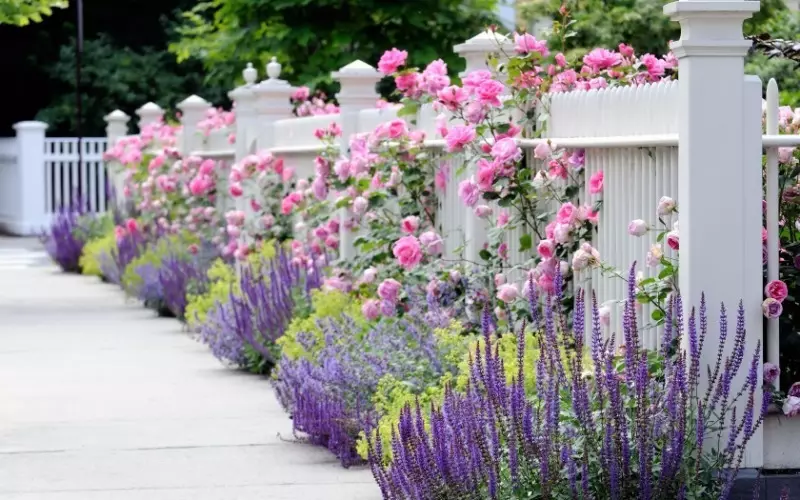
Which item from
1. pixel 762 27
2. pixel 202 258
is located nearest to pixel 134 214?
pixel 202 258

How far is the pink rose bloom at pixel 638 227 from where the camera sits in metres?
5.51

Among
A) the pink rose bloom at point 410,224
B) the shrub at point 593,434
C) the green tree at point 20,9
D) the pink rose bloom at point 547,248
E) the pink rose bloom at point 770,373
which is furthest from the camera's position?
the green tree at point 20,9

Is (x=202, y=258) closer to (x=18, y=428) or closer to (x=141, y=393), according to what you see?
(x=141, y=393)

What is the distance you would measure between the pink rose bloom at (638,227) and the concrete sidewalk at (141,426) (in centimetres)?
142

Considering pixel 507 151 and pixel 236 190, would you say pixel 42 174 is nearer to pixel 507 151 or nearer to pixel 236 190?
pixel 236 190

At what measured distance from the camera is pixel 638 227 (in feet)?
18.1

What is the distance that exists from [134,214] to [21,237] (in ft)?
32.1

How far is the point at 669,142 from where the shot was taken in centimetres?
539

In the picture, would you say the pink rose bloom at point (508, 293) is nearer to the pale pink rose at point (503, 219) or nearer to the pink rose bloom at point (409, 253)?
the pale pink rose at point (503, 219)

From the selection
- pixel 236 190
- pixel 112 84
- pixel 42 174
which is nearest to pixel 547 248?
pixel 236 190

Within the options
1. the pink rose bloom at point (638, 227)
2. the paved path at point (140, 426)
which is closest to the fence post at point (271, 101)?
the paved path at point (140, 426)

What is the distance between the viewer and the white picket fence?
87.9 feet

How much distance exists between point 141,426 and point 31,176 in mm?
19709

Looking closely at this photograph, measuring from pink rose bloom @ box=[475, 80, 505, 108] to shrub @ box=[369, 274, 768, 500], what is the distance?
98.8 inches
